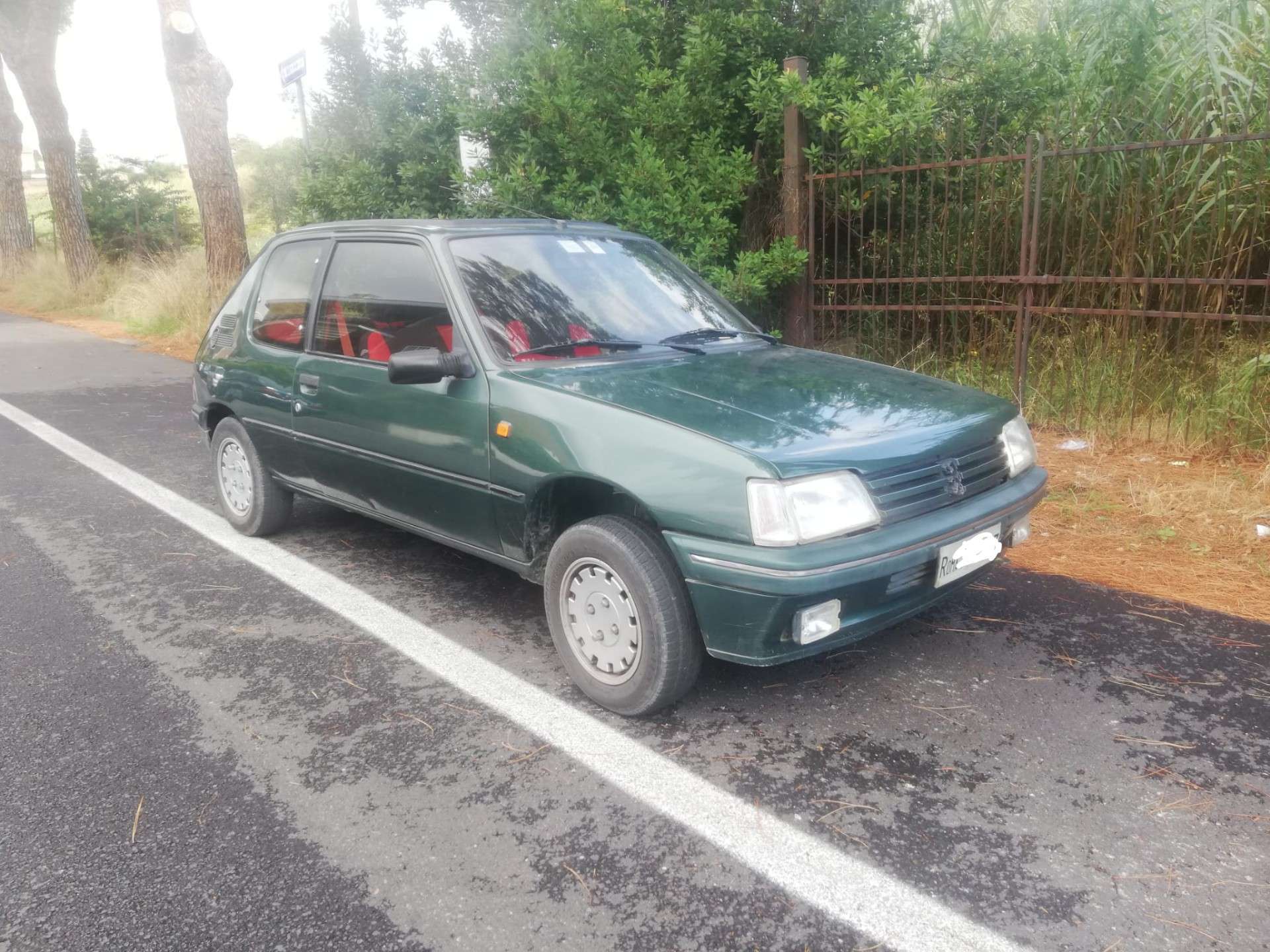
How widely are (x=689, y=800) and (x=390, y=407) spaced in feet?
6.56

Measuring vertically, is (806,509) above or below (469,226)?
below

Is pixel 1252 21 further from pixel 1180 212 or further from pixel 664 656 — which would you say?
pixel 664 656

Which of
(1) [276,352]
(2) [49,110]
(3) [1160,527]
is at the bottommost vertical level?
(3) [1160,527]

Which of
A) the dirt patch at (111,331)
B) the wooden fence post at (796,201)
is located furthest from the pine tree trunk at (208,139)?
the wooden fence post at (796,201)

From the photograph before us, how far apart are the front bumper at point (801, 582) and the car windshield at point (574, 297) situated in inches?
44.7

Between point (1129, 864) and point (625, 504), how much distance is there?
175cm

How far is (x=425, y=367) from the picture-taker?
11.4 ft

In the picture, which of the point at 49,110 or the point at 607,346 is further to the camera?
the point at 49,110

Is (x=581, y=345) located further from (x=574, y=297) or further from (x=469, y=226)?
(x=469, y=226)

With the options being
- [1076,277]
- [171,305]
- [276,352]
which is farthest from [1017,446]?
[171,305]

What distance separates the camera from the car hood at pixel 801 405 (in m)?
3.00

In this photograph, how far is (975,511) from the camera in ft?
10.7

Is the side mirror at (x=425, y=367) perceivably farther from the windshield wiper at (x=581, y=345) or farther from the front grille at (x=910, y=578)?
the front grille at (x=910, y=578)

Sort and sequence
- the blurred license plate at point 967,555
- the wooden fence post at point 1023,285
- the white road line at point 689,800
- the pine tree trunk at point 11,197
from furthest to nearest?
the pine tree trunk at point 11,197 < the wooden fence post at point 1023,285 < the blurred license plate at point 967,555 < the white road line at point 689,800
